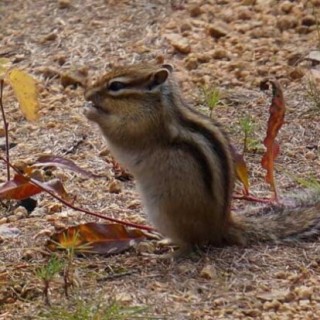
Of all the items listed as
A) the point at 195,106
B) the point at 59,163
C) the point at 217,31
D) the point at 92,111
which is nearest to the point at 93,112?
the point at 92,111

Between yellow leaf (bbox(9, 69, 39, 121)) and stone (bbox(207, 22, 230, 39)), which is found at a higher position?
yellow leaf (bbox(9, 69, 39, 121))

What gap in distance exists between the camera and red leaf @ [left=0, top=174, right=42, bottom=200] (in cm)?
530

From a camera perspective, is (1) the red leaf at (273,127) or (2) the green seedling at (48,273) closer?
(2) the green seedling at (48,273)

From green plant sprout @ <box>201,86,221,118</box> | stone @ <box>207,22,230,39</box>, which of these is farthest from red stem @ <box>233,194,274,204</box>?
stone @ <box>207,22,230,39</box>

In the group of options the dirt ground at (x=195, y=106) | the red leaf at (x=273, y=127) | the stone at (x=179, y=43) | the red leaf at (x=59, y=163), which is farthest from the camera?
the stone at (x=179, y=43)

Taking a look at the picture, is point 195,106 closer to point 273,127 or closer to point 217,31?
point 217,31

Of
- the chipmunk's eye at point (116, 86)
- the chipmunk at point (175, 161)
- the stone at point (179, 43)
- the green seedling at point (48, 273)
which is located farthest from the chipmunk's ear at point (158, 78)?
the stone at point (179, 43)

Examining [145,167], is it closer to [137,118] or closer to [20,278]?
[137,118]

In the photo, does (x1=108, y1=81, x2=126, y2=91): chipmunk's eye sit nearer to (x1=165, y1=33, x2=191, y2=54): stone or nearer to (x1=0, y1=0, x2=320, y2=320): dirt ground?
(x1=0, y1=0, x2=320, y2=320): dirt ground

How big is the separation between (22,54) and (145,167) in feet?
8.75

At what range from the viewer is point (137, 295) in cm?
476

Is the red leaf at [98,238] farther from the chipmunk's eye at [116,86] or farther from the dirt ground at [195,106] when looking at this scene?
the chipmunk's eye at [116,86]

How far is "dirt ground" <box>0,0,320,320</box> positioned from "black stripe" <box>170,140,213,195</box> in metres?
0.31

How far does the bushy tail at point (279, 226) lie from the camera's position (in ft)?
17.5
